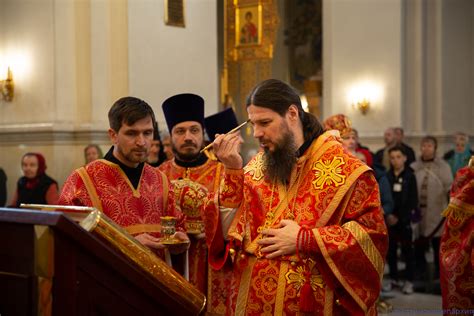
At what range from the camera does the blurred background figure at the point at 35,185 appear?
6978mm

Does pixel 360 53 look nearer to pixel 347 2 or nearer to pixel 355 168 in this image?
pixel 347 2

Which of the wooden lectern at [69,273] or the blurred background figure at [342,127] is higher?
the blurred background figure at [342,127]

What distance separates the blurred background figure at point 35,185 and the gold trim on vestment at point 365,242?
15.6ft

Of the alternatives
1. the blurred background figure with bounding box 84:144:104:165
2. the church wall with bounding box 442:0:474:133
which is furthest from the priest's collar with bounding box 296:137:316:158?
the church wall with bounding box 442:0:474:133

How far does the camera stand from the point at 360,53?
40.2 ft

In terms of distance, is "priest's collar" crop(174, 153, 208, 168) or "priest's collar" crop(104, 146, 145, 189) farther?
"priest's collar" crop(174, 153, 208, 168)

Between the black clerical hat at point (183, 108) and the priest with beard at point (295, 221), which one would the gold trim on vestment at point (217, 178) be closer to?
the black clerical hat at point (183, 108)

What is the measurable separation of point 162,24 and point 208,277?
5.56 metres

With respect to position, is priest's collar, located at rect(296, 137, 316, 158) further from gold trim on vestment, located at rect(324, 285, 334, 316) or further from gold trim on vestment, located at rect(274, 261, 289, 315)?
gold trim on vestment, located at rect(324, 285, 334, 316)

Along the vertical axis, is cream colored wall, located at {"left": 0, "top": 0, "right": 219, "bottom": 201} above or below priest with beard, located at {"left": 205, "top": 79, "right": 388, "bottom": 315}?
above

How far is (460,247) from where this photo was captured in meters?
4.35

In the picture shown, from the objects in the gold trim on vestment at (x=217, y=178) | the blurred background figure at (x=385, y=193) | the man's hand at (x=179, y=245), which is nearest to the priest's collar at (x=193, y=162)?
the gold trim on vestment at (x=217, y=178)

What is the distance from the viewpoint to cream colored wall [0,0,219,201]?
845cm

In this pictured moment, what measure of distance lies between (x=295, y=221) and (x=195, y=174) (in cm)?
162
